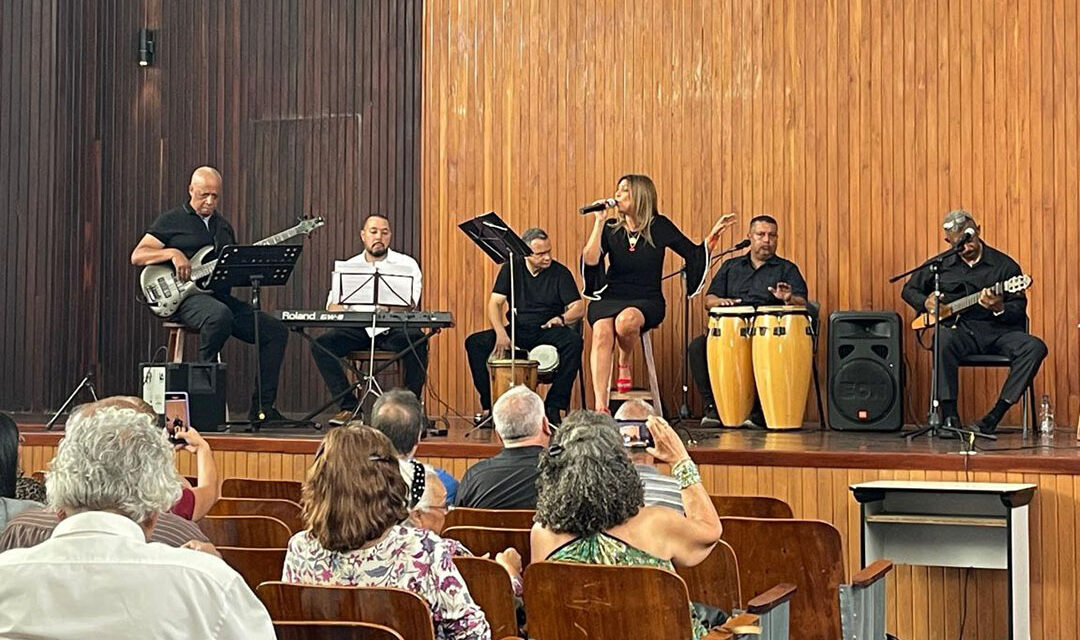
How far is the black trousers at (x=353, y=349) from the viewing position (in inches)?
300

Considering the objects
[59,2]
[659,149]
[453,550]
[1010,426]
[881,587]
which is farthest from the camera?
[59,2]

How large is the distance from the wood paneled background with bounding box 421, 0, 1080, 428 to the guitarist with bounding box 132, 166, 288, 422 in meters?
1.61

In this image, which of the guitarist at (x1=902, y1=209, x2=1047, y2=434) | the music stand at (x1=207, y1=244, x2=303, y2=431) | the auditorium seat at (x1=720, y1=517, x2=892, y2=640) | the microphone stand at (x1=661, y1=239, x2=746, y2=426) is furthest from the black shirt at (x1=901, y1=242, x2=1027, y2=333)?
the auditorium seat at (x1=720, y1=517, x2=892, y2=640)

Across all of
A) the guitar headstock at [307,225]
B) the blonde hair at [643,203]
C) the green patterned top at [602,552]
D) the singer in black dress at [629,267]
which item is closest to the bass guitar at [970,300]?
the singer in black dress at [629,267]

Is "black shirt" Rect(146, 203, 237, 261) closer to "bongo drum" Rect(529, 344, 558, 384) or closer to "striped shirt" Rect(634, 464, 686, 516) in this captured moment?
"bongo drum" Rect(529, 344, 558, 384)

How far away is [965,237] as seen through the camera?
263 inches

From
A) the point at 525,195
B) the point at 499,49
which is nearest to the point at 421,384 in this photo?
the point at 525,195

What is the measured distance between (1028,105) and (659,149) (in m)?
2.20

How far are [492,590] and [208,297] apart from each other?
4.74m

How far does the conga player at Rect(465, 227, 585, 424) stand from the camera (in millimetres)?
7547

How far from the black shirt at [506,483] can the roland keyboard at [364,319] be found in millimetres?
2896

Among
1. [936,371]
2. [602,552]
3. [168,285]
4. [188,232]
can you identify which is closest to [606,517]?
[602,552]

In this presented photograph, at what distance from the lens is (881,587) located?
3.79 m

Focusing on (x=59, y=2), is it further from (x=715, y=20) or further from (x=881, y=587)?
(x=881, y=587)
